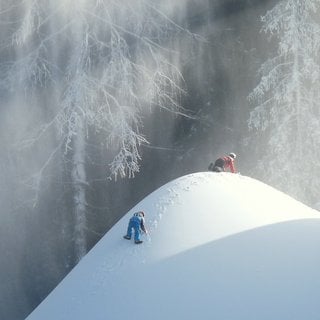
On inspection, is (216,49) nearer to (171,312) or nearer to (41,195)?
(41,195)

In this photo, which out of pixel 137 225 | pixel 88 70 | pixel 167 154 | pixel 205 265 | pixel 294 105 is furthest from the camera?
pixel 167 154

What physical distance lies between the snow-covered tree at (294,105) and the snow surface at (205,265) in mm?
6010

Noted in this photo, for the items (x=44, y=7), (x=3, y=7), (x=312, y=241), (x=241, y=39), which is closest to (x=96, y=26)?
(x=44, y=7)

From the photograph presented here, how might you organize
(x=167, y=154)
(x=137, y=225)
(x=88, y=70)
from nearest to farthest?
(x=137, y=225) → (x=88, y=70) → (x=167, y=154)

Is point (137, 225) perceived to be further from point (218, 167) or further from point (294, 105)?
point (294, 105)

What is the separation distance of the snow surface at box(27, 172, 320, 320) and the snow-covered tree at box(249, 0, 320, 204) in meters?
6.01

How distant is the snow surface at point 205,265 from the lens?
6059mm

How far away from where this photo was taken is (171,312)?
6.14 m

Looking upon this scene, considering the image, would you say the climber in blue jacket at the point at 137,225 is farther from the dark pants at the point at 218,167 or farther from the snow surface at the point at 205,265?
the dark pants at the point at 218,167

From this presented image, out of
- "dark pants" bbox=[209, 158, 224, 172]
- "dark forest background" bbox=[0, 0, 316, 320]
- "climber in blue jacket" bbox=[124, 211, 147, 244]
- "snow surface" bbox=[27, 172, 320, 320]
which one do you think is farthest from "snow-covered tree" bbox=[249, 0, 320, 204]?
"climber in blue jacket" bbox=[124, 211, 147, 244]

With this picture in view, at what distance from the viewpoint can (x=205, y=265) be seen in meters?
6.71

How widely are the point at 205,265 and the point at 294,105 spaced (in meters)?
8.74

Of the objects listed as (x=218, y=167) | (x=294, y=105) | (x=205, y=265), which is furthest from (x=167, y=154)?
(x=205, y=265)

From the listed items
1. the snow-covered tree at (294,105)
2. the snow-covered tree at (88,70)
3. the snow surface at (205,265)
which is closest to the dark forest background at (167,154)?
the snow-covered tree at (88,70)
